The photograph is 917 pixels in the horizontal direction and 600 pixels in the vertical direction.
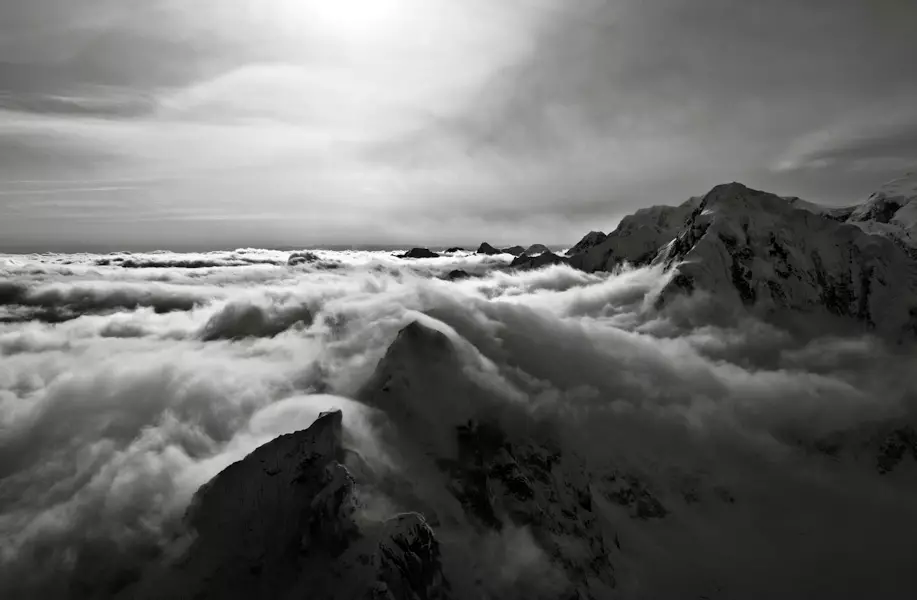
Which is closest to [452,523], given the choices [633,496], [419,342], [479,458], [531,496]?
[479,458]

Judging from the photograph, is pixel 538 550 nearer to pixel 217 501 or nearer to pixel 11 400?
pixel 217 501

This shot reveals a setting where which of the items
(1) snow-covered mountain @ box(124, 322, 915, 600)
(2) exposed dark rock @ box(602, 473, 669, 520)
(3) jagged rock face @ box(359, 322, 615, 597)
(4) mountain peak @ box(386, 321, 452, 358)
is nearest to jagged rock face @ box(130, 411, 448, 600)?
(1) snow-covered mountain @ box(124, 322, 915, 600)

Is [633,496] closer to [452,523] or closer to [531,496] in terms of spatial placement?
[531,496]

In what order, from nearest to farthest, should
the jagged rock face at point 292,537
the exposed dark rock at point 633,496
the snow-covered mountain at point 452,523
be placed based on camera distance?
the jagged rock face at point 292,537 < the snow-covered mountain at point 452,523 < the exposed dark rock at point 633,496

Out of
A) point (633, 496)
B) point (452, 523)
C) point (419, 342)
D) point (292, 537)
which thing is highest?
point (419, 342)

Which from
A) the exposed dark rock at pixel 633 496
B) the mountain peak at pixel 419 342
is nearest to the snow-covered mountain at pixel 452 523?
the mountain peak at pixel 419 342

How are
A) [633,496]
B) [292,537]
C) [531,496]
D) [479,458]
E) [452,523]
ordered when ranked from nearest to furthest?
[292,537] < [452,523] < [479,458] < [531,496] < [633,496]

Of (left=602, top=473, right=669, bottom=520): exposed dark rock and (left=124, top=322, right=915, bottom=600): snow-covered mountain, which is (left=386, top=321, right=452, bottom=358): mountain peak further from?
(left=602, top=473, right=669, bottom=520): exposed dark rock

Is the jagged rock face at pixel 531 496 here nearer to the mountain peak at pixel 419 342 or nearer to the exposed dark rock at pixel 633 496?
the mountain peak at pixel 419 342
